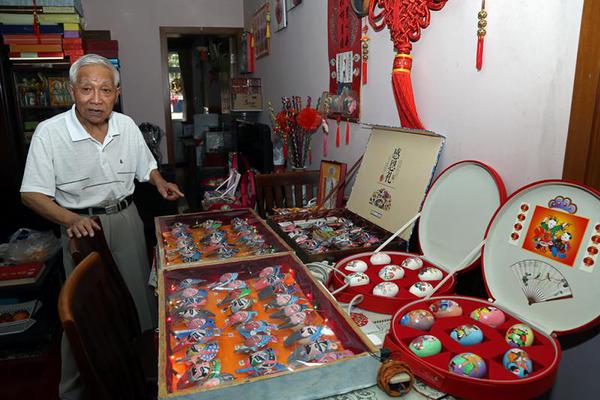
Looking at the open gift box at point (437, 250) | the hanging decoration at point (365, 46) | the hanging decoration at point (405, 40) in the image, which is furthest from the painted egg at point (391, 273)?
the hanging decoration at point (365, 46)

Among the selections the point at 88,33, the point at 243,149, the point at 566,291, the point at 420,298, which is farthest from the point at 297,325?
the point at 88,33

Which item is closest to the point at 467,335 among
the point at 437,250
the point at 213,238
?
the point at 437,250

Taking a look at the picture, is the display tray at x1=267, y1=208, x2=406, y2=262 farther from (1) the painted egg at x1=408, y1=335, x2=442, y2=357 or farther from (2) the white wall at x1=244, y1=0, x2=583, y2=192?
(1) the painted egg at x1=408, y1=335, x2=442, y2=357

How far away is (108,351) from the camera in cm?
108

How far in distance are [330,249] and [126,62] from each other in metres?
4.85

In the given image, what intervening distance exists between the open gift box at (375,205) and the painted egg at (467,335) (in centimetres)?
51

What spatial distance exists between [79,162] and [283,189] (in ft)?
→ 3.30

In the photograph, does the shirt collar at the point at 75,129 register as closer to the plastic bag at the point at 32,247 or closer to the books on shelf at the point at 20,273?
the books on shelf at the point at 20,273

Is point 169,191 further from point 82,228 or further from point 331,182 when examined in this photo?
point 331,182

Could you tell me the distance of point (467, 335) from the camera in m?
0.94

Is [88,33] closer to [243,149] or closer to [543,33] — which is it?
[243,149]

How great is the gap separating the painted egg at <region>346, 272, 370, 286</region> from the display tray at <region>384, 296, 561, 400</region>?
0.18m

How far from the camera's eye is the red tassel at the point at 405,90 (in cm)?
161

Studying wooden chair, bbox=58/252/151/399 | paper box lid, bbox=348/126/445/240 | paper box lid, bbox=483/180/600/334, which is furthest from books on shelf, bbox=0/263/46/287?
paper box lid, bbox=483/180/600/334
